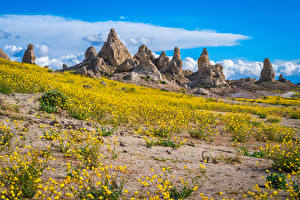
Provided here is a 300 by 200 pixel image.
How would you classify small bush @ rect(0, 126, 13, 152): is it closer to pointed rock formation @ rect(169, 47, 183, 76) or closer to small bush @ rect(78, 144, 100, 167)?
small bush @ rect(78, 144, 100, 167)

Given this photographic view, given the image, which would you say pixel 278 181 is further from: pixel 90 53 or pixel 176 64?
pixel 90 53

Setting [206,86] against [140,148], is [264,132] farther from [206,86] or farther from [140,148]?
[206,86]

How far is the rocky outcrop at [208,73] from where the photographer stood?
80412 millimetres

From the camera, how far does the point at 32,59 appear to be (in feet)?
216

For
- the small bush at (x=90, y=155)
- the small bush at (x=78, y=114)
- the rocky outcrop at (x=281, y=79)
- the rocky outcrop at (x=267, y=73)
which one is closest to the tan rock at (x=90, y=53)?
the small bush at (x=78, y=114)

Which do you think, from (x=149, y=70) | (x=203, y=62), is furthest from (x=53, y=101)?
(x=203, y=62)

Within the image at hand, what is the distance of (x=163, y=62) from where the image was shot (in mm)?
83250

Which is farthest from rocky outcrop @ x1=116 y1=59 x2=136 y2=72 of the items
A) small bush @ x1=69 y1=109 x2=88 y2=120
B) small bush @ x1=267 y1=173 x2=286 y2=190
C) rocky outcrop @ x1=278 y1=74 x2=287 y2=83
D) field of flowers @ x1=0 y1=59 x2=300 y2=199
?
rocky outcrop @ x1=278 y1=74 x2=287 y2=83

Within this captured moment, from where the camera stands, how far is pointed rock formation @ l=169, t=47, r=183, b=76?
8200cm

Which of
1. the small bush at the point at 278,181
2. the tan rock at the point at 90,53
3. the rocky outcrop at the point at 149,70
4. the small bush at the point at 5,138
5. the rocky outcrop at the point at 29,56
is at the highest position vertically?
the tan rock at the point at 90,53

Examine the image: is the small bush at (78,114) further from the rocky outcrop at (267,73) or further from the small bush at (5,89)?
the rocky outcrop at (267,73)

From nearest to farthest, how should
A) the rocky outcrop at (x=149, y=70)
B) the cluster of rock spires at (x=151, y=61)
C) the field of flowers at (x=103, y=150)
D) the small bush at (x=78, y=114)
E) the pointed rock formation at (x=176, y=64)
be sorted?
1. the field of flowers at (x=103, y=150)
2. the small bush at (x=78, y=114)
3. the rocky outcrop at (x=149, y=70)
4. the cluster of rock spires at (x=151, y=61)
5. the pointed rock formation at (x=176, y=64)

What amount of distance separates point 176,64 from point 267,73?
1940 inches

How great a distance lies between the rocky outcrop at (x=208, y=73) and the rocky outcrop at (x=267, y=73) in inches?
1117
